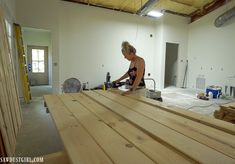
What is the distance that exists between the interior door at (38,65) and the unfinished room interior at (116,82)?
0.16ft

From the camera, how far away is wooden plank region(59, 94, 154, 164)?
762 mm

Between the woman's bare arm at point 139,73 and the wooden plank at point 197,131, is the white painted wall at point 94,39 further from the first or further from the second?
the wooden plank at point 197,131

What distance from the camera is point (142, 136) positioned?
101cm

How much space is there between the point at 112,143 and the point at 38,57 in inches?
345

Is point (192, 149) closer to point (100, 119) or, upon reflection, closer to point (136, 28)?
point (100, 119)

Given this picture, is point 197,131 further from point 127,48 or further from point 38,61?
point 38,61

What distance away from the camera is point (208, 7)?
721 cm

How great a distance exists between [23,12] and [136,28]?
436 centimetres

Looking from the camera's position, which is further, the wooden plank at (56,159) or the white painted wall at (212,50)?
the white painted wall at (212,50)

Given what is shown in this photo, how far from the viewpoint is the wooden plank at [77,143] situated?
752 millimetres

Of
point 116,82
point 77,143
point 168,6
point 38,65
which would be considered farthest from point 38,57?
point 77,143

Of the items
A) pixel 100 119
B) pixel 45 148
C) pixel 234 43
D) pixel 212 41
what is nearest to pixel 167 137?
pixel 100 119

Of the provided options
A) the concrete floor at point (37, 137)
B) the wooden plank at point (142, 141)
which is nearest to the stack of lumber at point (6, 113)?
the concrete floor at point (37, 137)

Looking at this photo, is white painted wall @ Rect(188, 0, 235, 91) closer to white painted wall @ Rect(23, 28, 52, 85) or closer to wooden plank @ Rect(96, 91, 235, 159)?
wooden plank @ Rect(96, 91, 235, 159)
